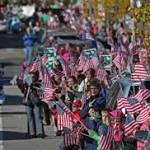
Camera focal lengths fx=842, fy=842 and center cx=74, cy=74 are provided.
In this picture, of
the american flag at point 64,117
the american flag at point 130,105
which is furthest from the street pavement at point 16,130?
the american flag at point 130,105

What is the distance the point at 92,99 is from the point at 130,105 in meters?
1.16

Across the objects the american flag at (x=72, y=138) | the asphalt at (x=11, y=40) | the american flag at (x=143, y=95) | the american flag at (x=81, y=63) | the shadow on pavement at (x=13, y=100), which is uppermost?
the american flag at (x=143, y=95)

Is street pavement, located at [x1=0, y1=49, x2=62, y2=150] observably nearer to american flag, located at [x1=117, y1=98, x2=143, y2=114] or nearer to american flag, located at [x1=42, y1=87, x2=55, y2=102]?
american flag, located at [x1=42, y1=87, x2=55, y2=102]

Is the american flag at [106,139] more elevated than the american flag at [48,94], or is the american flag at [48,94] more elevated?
the american flag at [48,94]

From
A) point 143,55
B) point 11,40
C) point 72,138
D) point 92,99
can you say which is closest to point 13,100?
point 143,55

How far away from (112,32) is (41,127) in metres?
20.2

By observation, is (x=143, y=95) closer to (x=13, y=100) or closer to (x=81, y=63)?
(x=81, y=63)

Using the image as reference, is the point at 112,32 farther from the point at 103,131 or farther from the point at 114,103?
the point at 103,131

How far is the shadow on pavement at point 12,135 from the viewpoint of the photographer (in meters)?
18.1

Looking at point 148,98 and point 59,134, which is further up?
point 148,98

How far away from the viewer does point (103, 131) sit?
13070 mm

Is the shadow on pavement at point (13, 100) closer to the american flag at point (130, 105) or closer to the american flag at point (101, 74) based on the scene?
the american flag at point (101, 74)

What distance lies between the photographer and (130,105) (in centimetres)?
1352

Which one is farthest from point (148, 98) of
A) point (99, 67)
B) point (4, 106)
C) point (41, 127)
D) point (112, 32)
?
point (112, 32)
